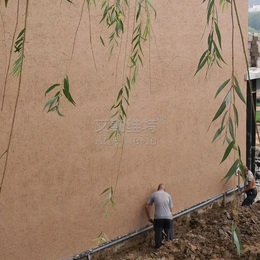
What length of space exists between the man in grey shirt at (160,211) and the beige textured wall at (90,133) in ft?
0.47

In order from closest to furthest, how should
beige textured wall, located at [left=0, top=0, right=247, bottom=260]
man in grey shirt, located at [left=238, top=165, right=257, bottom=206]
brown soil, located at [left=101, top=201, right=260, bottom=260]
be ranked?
1. beige textured wall, located at [left=0, top=0, right=247, bottom=260]
2. brown soil, located at [left=101, top=201, right=260, bottom=260]
3. man in grey shirt, located at [left=238, top=165, right=257, bottom=206]

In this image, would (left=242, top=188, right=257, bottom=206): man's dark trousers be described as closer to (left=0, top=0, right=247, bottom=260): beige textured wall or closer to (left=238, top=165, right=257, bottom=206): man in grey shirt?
(left=238, top=165, right=257, bottom=206): man in grey shirt

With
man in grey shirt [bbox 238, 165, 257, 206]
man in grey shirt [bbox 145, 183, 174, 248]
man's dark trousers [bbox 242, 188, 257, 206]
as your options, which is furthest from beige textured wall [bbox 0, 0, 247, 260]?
man's dark trousers [bbox 242, 188, 257, 206]

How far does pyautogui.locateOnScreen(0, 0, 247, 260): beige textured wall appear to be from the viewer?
4.30m

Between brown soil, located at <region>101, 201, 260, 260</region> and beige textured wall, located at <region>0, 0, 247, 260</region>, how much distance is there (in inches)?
12.5

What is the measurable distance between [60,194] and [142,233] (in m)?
1.62

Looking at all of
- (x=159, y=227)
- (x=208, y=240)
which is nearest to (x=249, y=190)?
(x=208, y=240)

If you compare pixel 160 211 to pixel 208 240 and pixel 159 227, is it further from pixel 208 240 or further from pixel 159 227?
pixel 208 240

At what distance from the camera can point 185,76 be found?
6152 millimetres

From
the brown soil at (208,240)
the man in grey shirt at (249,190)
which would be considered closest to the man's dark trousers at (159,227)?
the brown soil at (208,240)

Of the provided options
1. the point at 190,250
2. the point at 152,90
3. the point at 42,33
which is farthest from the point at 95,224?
the point at 42,33

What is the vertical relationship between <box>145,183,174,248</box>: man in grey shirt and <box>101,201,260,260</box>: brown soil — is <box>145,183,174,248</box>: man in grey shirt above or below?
above

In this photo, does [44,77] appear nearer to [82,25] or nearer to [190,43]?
[82,25]

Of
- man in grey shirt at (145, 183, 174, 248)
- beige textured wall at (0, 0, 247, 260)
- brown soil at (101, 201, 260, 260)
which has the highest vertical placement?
beige textured wall at (0, 0, 247, 260)
